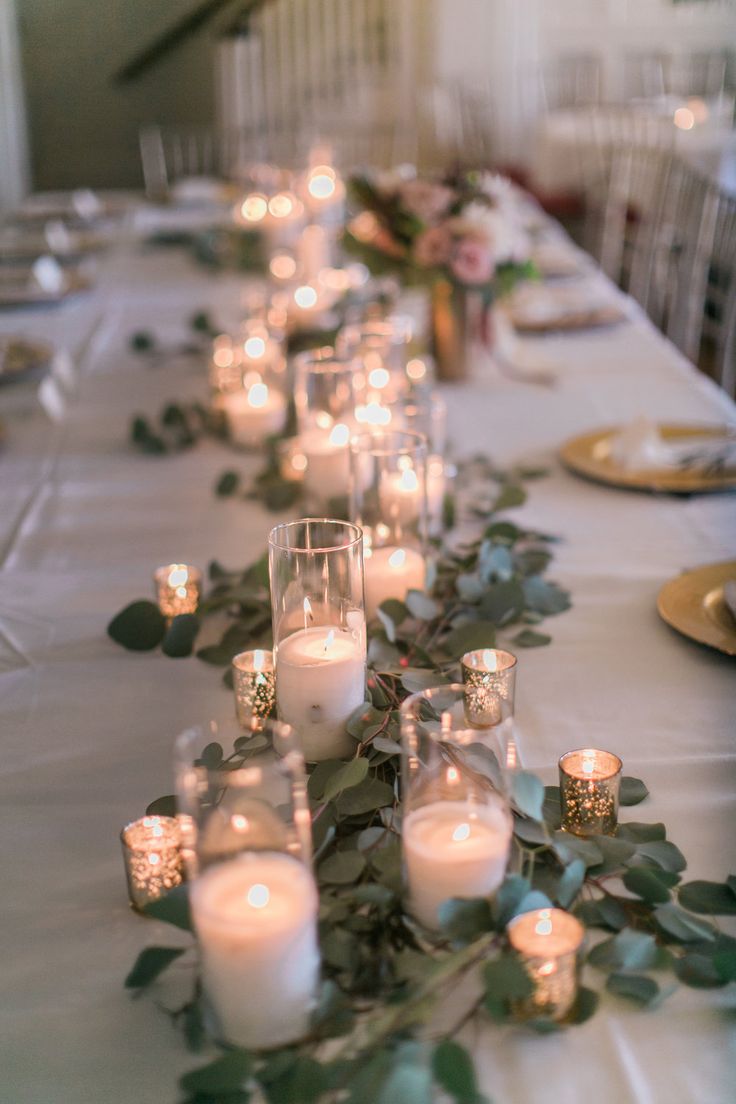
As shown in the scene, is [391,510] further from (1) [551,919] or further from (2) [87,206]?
(2) [87,206]

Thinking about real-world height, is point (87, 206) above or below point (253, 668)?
above

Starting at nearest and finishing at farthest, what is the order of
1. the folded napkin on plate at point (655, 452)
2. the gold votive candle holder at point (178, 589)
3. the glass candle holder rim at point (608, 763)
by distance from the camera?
1. the glass candle holder rim at point (608, 763)
2. the gold votive candle holder at point (178, 589)
3. the folded napkin on plate at point (655, 452)

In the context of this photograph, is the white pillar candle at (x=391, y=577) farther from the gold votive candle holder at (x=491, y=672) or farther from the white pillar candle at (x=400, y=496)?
the gold votive candle holder at (x=491, y=672)

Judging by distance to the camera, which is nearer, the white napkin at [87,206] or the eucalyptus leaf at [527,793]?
the eucalyptus leaf at [527,793]

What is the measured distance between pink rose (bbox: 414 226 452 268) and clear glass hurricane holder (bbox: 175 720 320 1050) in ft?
5.52

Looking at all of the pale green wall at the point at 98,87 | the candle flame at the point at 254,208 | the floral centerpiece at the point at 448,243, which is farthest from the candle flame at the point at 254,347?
the pale green wall at the point at 98,87

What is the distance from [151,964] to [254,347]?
1.56 meters

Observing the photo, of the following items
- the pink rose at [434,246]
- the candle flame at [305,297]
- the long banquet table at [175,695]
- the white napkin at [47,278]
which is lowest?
the long banquet table at [175,695]

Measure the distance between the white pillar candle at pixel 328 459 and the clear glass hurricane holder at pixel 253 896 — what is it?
3.12ft

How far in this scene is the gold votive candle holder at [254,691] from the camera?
108cm

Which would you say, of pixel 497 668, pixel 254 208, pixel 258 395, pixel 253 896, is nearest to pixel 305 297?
pixel 258 395

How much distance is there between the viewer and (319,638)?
1020 mm

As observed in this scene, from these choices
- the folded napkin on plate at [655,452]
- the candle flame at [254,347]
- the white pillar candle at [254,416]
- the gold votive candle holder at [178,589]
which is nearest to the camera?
the gold votive candle holder at [178,589]

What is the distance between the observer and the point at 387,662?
3.81ft
